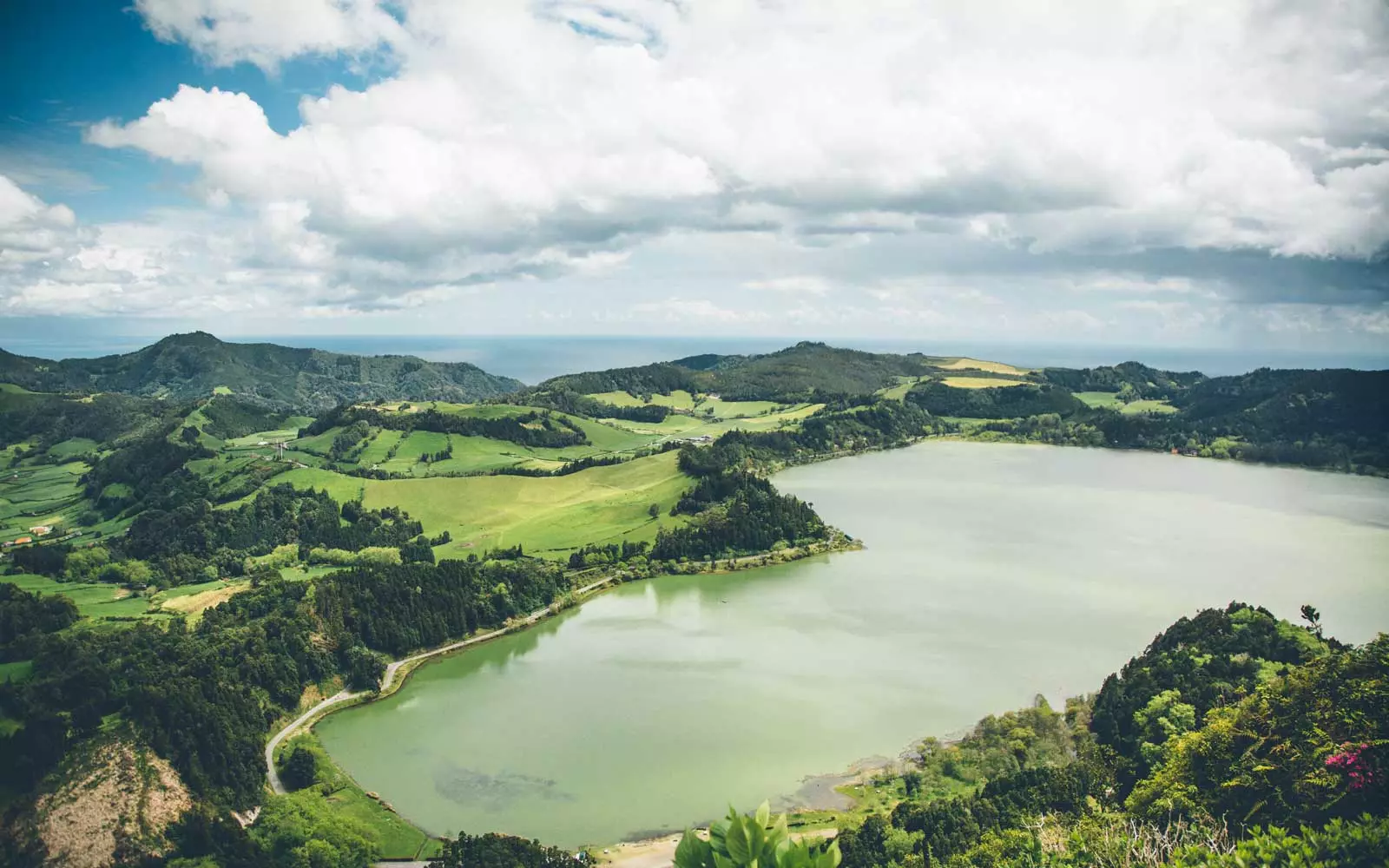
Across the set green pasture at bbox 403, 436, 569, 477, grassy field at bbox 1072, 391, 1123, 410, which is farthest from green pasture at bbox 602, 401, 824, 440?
grassy field at bbox 1072, 391, 1123, 410

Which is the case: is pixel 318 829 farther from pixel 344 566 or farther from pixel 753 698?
pixel 344 566

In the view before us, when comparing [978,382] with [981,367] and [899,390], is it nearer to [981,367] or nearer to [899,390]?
[899,390]

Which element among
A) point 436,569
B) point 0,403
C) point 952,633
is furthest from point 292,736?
point 0,403

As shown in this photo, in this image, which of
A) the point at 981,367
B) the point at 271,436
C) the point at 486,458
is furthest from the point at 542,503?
the point at 981,367

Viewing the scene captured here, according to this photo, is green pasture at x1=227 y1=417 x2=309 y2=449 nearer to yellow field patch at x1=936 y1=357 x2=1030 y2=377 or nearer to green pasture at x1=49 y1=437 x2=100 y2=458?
green pasture at x1=49 y1=437 x2=100 y2=458

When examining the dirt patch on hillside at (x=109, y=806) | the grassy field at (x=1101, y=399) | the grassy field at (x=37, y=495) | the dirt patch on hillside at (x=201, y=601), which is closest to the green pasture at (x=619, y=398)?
the grassy field at (x=37, y=495)

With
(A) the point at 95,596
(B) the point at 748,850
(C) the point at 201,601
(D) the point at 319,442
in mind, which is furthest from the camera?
(D) the point at 319,442

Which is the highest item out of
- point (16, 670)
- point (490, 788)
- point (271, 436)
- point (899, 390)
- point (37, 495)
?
point (899, 390)

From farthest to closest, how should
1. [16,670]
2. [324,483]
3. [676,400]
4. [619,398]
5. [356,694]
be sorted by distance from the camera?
[676,400] < [619,398] < [324,483] < [356,694] < [16,670]
